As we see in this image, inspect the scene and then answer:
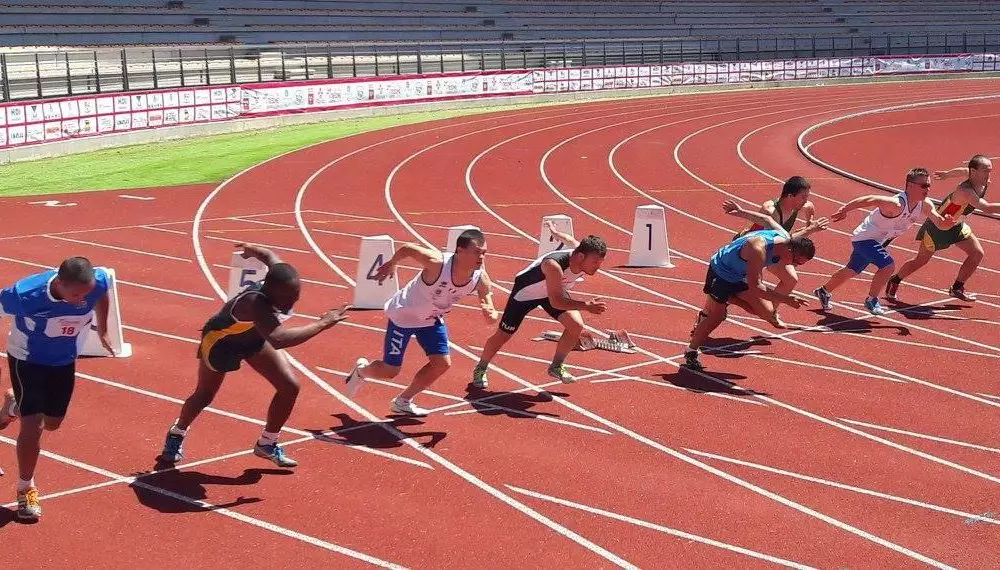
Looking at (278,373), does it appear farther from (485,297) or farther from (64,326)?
(485,297)

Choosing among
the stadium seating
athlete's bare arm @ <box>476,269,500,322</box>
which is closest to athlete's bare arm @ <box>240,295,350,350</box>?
athlete's bare arm @ <box>476,269,500,322</box>

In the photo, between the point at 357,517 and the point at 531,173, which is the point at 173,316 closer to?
the point at 357,517

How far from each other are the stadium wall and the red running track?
10.9 metres

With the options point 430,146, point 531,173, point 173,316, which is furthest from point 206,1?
point 173,316

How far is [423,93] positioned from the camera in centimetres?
4138

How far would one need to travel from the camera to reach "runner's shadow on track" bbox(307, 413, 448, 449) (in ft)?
28.7

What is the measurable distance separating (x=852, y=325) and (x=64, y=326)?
8712mm

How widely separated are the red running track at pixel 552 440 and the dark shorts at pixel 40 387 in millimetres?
706

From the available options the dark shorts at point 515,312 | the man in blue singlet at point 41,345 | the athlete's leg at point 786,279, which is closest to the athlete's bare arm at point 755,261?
the athlete's leg at point 786,279

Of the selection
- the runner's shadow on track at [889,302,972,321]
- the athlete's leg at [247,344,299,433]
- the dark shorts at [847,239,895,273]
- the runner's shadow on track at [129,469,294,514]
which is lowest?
the runner's shadow on track at [889,302,972,321]

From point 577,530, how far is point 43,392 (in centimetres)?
348

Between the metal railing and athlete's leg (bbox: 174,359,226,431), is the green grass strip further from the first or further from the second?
athlete's leg (bbox: 174,359,226,431)

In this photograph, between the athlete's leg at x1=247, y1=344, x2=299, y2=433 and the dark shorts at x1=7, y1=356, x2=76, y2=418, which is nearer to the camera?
the dark shorts at x1=7, y1=356, x2=76, y2=418

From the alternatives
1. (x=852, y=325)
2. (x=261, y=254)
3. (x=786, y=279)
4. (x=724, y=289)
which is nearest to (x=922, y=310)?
(x=852, y=325)
